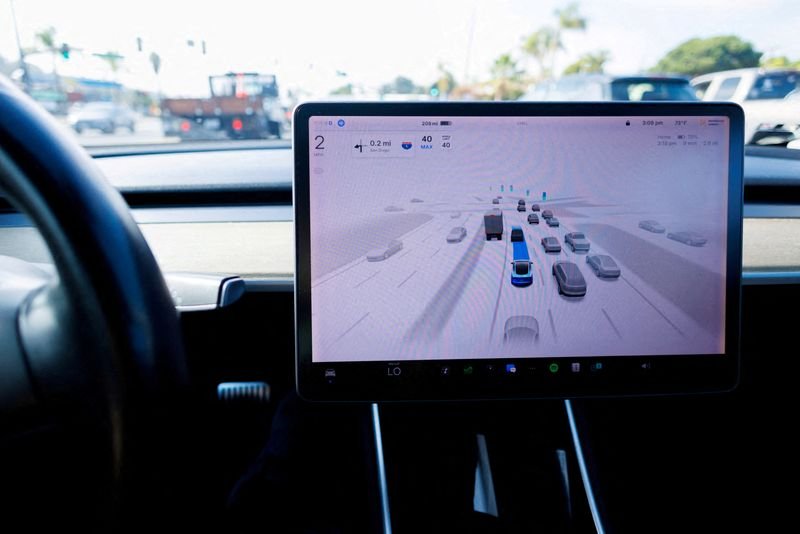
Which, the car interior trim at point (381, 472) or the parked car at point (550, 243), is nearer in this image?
the parked car at point (550, 243)

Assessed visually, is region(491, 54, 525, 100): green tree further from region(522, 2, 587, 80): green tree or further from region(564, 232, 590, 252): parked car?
region(522, 2, 587, 80): green tree

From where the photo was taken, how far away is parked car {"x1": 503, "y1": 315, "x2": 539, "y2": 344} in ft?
4.65

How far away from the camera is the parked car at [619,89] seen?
224 cm

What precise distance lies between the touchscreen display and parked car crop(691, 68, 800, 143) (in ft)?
2.82

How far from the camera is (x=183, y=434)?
3.17 ft

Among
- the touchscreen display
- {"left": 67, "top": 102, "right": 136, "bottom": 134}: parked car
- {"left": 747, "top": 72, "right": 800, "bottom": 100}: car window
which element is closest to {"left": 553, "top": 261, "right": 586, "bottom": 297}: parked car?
the touchscreen display

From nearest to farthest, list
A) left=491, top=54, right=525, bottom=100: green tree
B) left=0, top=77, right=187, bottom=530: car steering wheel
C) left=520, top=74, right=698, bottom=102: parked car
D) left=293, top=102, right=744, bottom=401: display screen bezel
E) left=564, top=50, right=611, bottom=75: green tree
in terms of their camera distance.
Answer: left=0, top=77, right=187, bottom=530: car steering wheel
left=293, top=102, right=744, bottom=401: display screen bezel
left=520, top=74, right=698, bottom=102: parked car
left=491, top=54, right=525, bottom=100: green tree
left=564, top=50, right=611, bottom=75: green tree

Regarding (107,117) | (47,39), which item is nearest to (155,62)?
(47,39)

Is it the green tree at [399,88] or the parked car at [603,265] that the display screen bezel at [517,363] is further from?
the green tree at [399,88]

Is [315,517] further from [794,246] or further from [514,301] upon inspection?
[794,246]

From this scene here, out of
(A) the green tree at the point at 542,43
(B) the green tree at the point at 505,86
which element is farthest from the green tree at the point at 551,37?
(B) the green tree at the point at 505,86

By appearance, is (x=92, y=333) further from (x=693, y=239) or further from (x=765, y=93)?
(x=765, y=93)

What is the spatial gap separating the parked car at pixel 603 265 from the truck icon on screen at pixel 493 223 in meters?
0.20

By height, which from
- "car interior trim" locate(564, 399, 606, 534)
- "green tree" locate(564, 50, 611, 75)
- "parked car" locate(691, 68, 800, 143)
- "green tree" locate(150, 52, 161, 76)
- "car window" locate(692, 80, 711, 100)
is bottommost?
"car interior trim" locate(564, 399, 606, 534)
